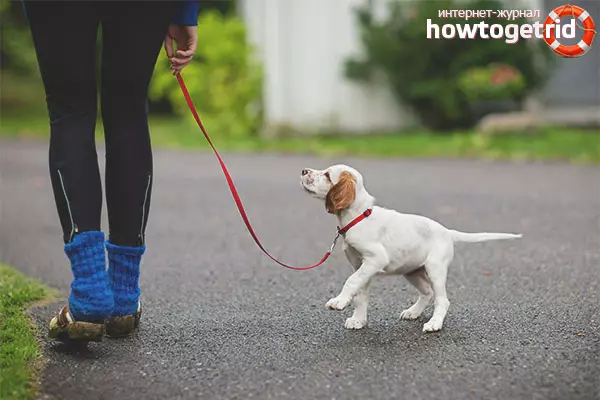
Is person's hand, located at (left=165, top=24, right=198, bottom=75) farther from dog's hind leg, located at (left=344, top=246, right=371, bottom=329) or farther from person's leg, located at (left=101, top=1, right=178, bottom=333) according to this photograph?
dog's hind leg, located at (left=344, top=246, right=371, bottom=329)

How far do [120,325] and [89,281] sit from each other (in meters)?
0.31

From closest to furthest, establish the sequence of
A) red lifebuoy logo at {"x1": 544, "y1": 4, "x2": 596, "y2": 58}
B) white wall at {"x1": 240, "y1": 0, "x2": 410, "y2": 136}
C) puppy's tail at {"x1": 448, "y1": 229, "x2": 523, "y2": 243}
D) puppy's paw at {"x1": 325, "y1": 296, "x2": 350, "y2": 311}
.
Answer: puppy's paw at {"x1": 325, "y1": 296, "x2": 350, "y2": 311} → puppy's tail at {"x1": 448, "y1": 229, "x2": 523, "y2": 243} → red lifebuoy logo at {"x1": 544, "y1": 4, "x2": 596, "y2": 58} → white wall at {"x1": 240, "y1": 0, "x2": 410, "y2": 136}

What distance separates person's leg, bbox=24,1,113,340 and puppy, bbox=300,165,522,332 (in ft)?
2.44

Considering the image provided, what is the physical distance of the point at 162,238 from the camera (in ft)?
18.7

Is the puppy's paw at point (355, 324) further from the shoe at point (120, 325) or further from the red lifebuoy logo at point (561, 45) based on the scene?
the red lifebuoy logo at point (561, 45)

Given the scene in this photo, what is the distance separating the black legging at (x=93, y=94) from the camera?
9.62 feet

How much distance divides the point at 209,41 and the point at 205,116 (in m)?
1.10

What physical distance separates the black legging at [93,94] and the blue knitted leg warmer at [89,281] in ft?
0.16

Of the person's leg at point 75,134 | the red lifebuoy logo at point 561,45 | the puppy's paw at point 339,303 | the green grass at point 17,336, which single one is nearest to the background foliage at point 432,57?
the red lifebuoy logo at point 561,45

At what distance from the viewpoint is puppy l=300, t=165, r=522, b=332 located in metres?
3.21

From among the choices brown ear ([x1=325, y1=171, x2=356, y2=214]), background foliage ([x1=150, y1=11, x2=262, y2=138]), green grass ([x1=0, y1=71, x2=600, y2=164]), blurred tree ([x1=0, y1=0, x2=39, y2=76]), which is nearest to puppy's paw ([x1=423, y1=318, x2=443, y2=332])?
brown ear ([x1=325, y1=171, x2=356, y2=214])

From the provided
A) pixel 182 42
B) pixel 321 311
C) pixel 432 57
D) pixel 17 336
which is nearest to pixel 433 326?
pixel 321 311

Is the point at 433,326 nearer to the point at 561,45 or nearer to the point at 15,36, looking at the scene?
the point at 561,45

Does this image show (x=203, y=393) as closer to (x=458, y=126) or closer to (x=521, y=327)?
(x=521, y=327)
